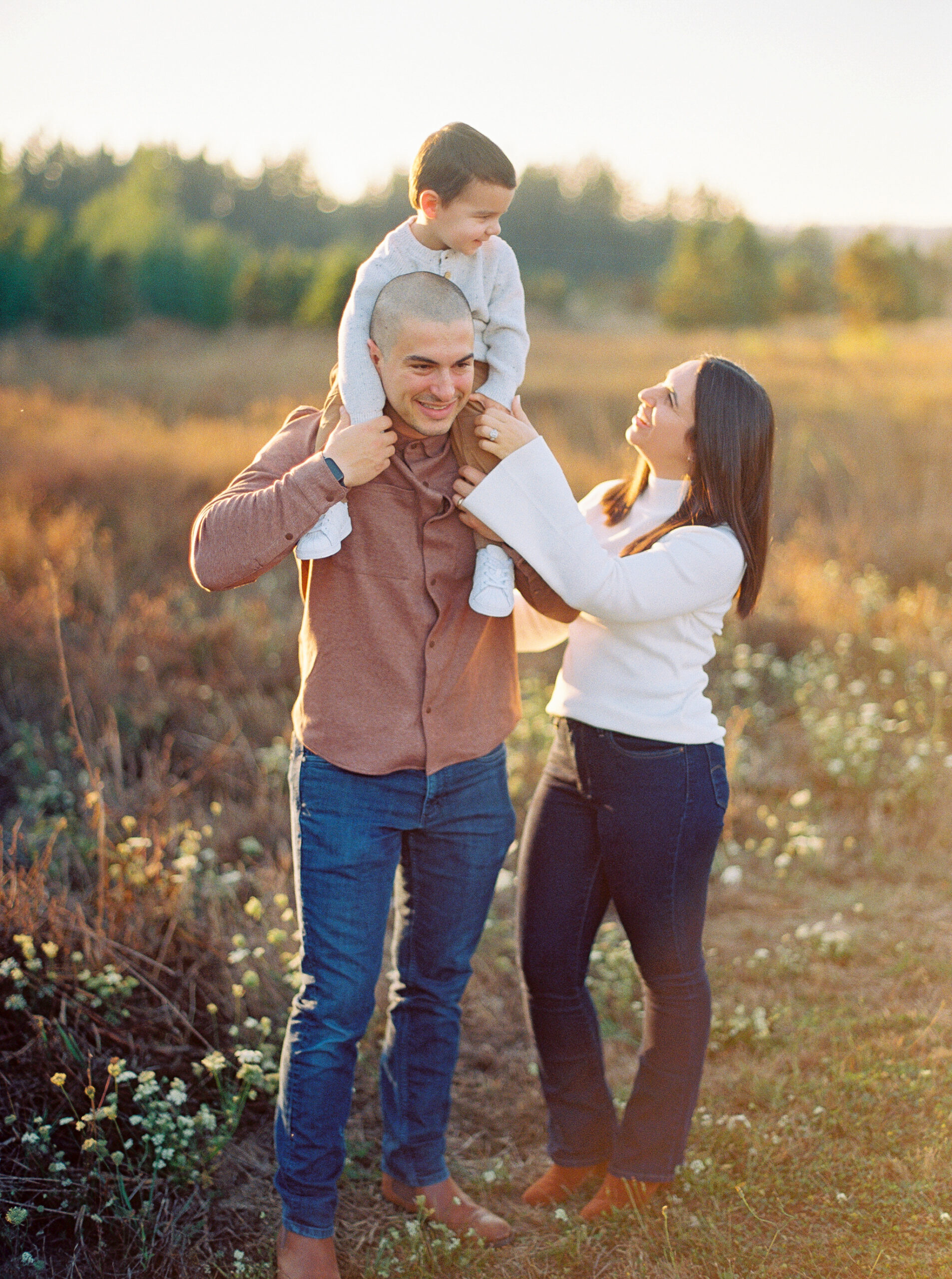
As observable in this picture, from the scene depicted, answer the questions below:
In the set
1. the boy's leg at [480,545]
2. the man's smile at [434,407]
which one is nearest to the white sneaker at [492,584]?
the boy's leg at [480,545]

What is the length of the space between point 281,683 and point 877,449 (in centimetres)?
631

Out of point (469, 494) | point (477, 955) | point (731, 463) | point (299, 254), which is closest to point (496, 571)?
point (469, 494)

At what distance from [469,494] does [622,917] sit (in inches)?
44.3

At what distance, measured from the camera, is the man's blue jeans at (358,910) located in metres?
2.27

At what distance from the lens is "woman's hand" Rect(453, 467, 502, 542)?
89.9 inches

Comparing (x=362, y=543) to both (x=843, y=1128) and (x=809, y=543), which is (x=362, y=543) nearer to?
(x=843, y=1128)

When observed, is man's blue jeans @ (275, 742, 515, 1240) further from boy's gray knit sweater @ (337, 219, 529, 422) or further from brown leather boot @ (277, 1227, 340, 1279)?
boy's gray knit sweater @ (337, 219, 529, 422)

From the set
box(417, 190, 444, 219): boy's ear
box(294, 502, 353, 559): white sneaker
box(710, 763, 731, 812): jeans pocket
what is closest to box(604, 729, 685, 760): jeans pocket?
box(710, 763, 731, 812): jeans pocket

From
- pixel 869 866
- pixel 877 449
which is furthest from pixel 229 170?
pixel 869 866

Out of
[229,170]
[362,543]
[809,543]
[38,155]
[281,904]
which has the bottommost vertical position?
[281,904]

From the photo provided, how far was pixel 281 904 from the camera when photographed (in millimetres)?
3715

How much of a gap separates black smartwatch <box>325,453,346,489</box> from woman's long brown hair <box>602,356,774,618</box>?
787 millimetres

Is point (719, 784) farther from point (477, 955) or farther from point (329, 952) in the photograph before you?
point (477, 955)

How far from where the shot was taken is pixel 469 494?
2.27m
